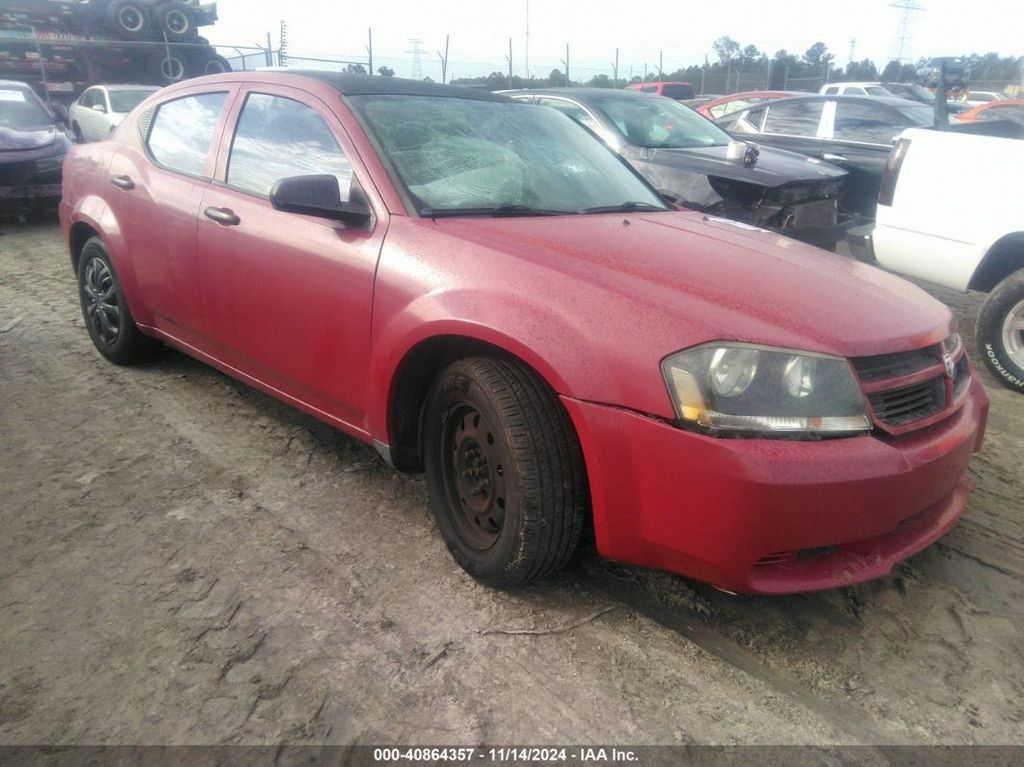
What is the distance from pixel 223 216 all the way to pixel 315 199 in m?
0.80

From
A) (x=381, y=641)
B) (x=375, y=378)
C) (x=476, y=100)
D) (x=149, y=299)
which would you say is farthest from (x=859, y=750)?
(x=149, y=299)

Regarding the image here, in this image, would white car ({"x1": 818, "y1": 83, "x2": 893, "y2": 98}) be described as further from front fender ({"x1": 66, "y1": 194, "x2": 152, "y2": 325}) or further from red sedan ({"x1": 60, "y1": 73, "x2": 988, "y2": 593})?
front fender ({"x1": 66, "y1": 194, "x2": 152, "y2": 325})

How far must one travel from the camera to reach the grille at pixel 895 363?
2119 millimetres

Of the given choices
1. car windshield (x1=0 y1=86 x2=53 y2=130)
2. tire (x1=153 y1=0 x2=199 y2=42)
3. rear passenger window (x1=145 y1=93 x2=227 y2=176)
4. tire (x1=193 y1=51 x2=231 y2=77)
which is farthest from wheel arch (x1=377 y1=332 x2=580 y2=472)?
tire (x1=153 y1=0 x2=199 y2=42)

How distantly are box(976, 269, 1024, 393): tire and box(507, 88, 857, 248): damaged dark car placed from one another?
1.60 meters

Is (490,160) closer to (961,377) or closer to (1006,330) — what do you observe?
(961,377)

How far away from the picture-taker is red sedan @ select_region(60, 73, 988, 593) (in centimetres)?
202

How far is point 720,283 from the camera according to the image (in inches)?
90.8

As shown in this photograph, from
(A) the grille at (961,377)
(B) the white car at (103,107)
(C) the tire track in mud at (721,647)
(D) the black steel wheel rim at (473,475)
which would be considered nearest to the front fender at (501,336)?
(D) the black steel wheel rim at (473,475)

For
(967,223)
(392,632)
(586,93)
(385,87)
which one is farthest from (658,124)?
(392,632)

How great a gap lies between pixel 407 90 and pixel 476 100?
31 centimetres

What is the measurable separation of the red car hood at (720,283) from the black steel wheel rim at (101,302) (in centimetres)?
245

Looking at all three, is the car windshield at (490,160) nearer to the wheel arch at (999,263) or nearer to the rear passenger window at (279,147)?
the rear passenger window at (279,147)

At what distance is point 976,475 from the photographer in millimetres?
3379
